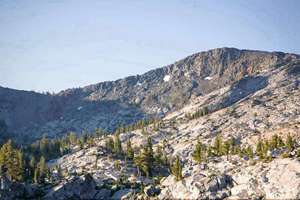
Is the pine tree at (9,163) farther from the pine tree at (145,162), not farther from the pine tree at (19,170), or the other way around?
the pine tree at (145,162)

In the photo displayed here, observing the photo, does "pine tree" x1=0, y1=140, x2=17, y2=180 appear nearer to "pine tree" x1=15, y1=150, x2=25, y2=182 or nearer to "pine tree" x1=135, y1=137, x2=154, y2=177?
"pine tree" x1=15, y1=150, x2=25, y2=182

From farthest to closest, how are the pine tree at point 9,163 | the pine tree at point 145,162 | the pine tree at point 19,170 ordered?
the pine tree at point 145,162 → the pine tree at point 19,170 → the pine tree at point 9,163

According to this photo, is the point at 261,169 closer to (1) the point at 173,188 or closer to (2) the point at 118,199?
(1) the point at 173,188

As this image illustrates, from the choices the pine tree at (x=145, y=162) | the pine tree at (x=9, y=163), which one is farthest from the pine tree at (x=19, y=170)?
the pine tree at (x=145, y=162)

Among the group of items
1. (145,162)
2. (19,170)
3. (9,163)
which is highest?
(9,163)

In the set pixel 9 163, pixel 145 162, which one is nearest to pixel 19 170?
pixel 9 163

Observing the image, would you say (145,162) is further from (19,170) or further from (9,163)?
(9,163)

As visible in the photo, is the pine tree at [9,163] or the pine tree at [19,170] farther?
the pine tree at [19,170]

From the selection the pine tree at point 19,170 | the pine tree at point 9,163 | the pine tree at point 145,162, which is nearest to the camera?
the pine tree at point 9,163

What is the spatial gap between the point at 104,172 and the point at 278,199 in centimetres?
9940

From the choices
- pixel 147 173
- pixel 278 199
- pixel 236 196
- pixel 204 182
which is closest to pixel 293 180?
pixel 278 199

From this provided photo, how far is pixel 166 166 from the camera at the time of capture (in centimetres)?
19088

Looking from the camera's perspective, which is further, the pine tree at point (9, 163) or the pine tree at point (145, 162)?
the pine tree at point (145, 162)

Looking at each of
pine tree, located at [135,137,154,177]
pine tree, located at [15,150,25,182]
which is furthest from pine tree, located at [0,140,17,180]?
pine tree, located at [135,137,154,177]
